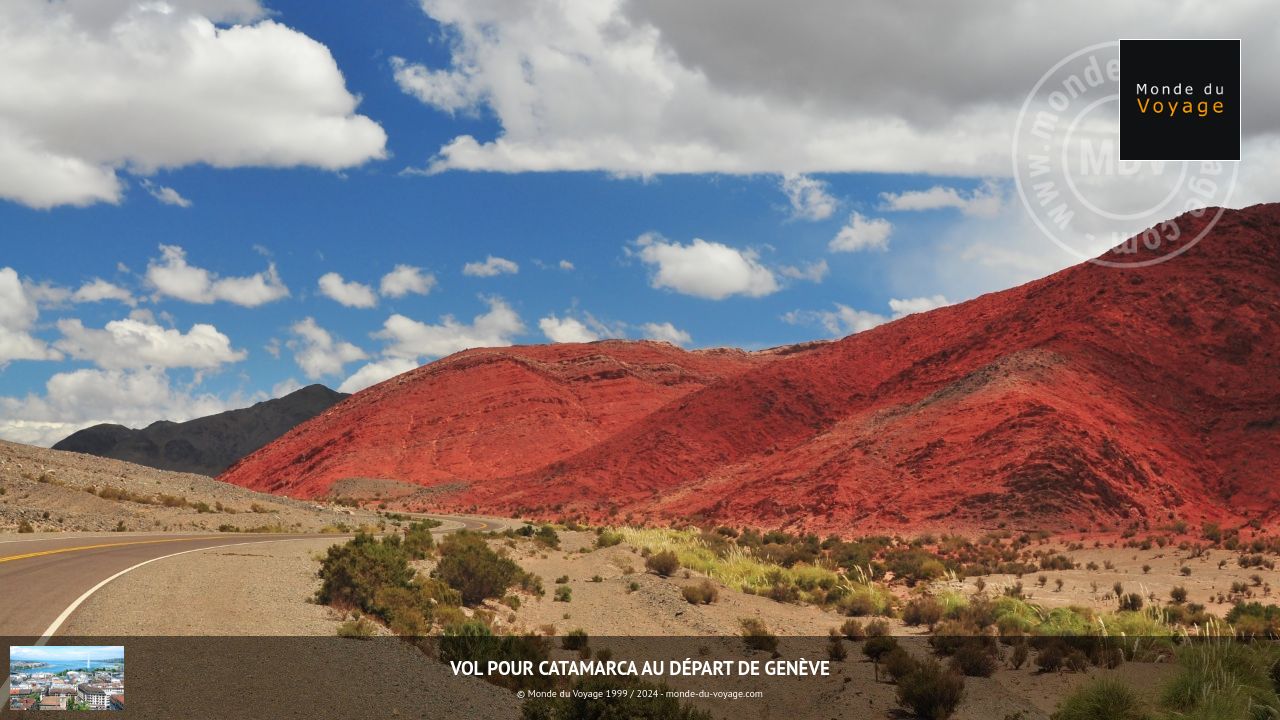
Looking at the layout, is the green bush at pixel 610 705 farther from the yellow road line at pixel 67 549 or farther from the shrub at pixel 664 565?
the shrub at pixel 664 565

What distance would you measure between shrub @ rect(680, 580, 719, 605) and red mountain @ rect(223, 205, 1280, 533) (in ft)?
95.8

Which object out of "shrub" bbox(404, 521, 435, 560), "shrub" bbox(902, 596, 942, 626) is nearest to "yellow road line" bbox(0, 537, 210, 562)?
"shrub" bbox(404, 521, 435, 560)

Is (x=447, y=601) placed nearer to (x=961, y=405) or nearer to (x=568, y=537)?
(x=568, y=537)

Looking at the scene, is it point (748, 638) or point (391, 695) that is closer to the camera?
point (391, 695)

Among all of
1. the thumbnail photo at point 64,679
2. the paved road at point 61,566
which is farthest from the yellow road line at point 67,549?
the thumbnail photo at point 64,679

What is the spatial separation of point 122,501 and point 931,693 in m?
42.5

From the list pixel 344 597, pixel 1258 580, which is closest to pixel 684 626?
pixel 344 597

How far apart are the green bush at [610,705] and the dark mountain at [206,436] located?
17475 centimetres

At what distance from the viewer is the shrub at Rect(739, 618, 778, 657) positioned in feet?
60.0

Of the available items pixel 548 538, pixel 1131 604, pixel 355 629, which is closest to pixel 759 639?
pixel 355 629

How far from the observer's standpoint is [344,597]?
59.3 ft

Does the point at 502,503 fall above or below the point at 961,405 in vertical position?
below

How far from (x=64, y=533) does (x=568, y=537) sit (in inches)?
871

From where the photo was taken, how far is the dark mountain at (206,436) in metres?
170
